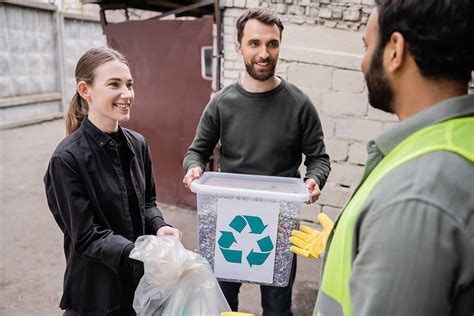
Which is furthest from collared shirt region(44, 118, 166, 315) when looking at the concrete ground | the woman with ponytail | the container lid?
the concrete ground

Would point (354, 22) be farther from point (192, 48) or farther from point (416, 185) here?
point (416, 185)

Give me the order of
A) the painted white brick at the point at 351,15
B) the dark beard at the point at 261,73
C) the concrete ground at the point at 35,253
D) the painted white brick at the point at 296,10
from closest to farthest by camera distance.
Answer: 1. the dark beard at the point at 261,73
2. the concrete ground at the point at 35,253
3. the painted white brick at the point at 351,15
4. the painted white brick at the point at 296,10

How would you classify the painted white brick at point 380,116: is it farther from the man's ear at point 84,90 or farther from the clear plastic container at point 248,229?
the man's ear at point 84,90

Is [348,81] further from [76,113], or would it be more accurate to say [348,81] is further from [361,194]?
[361,194]

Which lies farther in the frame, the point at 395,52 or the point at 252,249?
the point at 252,249

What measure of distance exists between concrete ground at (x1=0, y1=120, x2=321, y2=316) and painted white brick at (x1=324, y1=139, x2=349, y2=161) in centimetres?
98

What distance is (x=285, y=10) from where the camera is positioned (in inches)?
140

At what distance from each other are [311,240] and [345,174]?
2.19 m

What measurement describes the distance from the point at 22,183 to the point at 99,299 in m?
4.44

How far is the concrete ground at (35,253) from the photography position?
9.80 feet

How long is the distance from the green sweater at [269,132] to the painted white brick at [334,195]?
1.59m

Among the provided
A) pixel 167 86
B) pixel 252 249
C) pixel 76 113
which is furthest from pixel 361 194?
pixel 167 86

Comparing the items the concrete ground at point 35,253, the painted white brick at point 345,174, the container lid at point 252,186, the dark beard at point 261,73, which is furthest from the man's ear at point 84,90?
the painted white brick at point 345,174

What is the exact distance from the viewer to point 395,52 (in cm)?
84
